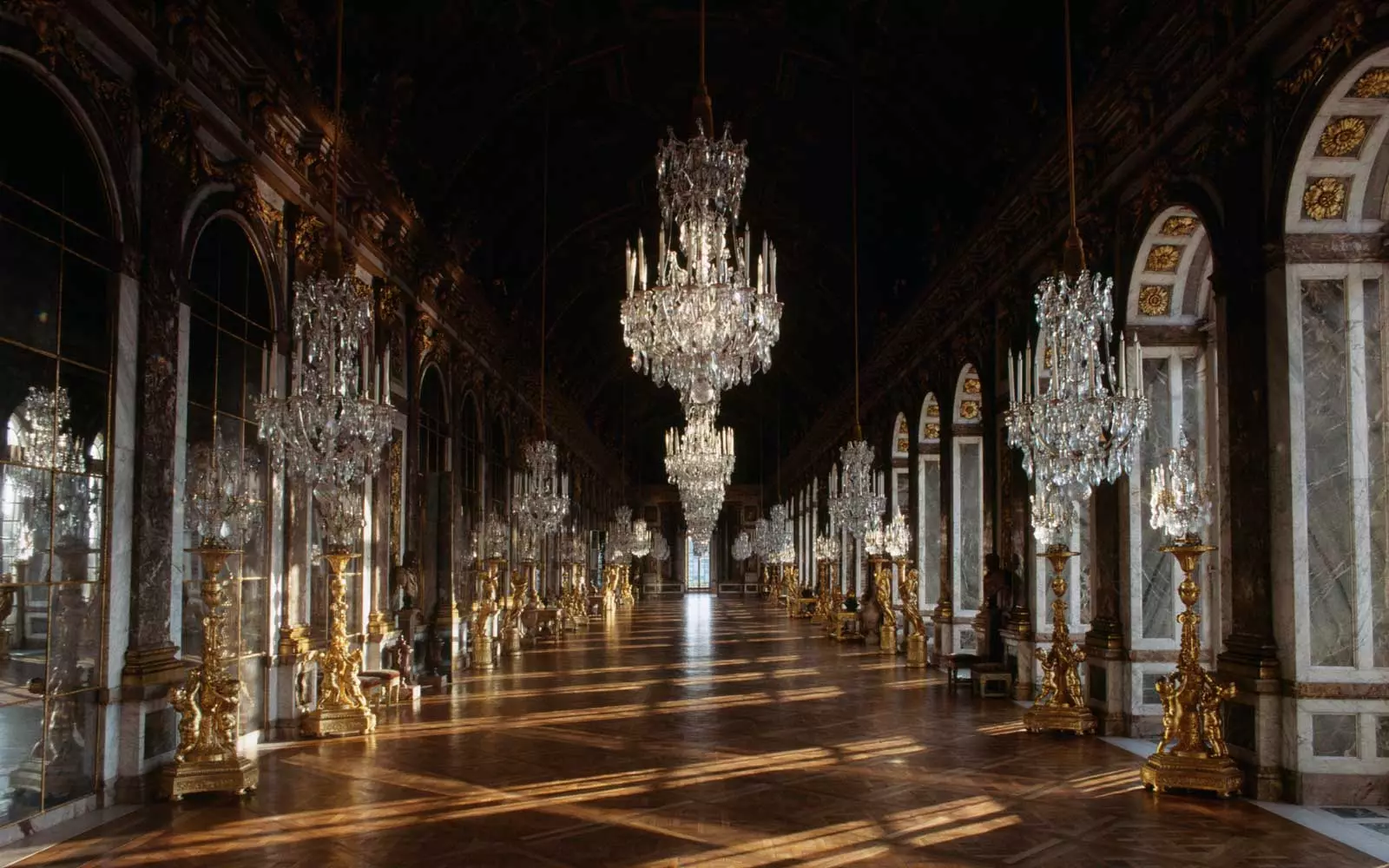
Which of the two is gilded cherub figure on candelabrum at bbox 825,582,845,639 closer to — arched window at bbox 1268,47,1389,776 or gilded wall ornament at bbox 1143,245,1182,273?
gilded wall ornament at bbox 1143,245,1182,273

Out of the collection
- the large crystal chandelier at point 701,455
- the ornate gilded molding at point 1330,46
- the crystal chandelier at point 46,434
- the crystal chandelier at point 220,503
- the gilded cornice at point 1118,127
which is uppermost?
the gilded cornice at point 1118,127

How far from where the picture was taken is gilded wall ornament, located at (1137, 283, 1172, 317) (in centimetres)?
986

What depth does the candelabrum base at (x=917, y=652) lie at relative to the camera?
651 inches

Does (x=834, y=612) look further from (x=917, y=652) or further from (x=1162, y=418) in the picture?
(x=1162, y=418)

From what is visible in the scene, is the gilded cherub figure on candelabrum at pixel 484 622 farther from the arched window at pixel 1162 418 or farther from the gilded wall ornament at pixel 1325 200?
the gilded wall ornament at pixel 1325 200

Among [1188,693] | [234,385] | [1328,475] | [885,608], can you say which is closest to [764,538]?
[885,608]

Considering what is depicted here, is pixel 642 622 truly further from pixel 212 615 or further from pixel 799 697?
pixel 212 615

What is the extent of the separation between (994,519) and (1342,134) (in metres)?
7.62

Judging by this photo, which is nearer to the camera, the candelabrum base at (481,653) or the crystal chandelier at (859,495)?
the candelabrum base at (481,653)

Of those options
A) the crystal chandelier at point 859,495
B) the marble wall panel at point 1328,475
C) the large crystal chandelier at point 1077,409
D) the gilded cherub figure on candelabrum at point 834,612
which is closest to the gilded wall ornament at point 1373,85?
the marble wall panel at point 1328,475

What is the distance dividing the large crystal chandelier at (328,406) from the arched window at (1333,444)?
6.70 metres

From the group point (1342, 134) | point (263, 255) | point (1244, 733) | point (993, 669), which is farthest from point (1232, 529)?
point (263, 255)

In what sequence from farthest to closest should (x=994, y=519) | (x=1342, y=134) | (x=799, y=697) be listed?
(x=994, y=519), (x=799, y=697), (x=1342, y=134)

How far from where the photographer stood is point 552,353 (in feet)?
87.2
